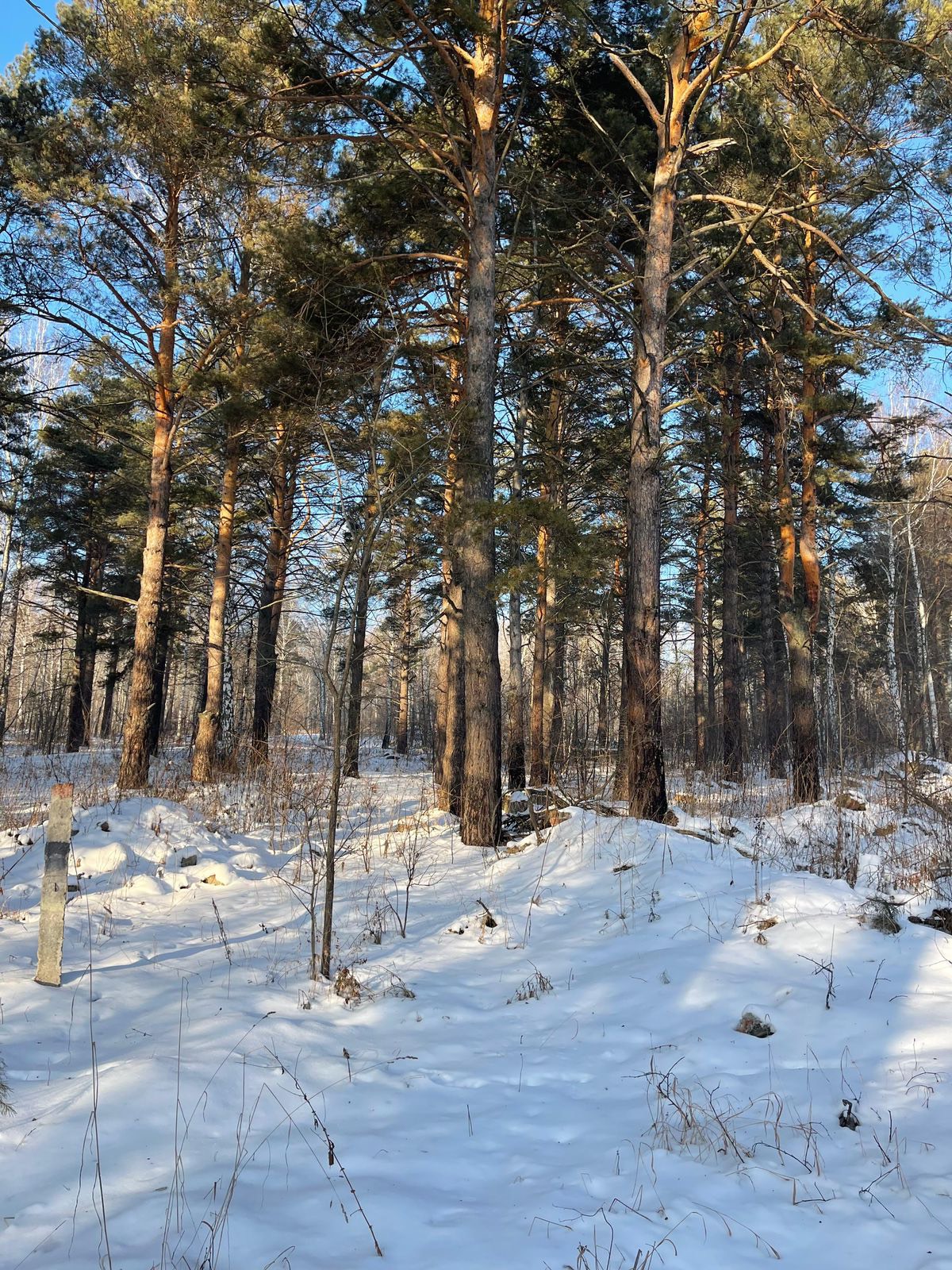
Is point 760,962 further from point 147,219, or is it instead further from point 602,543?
point 147,219

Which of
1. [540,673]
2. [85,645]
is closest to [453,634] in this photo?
[540,673]

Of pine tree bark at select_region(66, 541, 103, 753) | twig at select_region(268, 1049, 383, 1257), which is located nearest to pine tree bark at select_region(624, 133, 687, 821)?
twig at select_region(268, 1049, 383, 1257)

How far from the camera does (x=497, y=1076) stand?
11.3 ft

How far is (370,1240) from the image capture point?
2.24 m

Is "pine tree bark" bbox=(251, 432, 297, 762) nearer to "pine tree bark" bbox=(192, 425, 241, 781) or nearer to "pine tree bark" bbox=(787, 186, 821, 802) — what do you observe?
"pine tree bark" bbox=(192, 425, 241, 781)

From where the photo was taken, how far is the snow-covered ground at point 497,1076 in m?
2.28

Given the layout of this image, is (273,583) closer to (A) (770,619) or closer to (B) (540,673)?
(B) (540,673)

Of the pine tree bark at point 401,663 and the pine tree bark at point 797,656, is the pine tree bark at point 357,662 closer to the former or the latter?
the pine tree bark at point 797,656

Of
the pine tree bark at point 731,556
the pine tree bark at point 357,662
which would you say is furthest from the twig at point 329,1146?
the pine tree bark at point 731,556

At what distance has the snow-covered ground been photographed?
2275 mm

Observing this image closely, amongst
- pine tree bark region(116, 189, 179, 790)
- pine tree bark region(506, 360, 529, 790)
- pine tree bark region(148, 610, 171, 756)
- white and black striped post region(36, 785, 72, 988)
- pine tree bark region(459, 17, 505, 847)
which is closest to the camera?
white and black striped post region(36, 785, 72, 988)

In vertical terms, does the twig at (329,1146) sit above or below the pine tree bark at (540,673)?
below

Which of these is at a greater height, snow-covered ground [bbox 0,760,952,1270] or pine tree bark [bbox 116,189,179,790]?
pine tree bark [bbox 116,189,179,790]

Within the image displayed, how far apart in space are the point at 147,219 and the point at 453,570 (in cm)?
666
